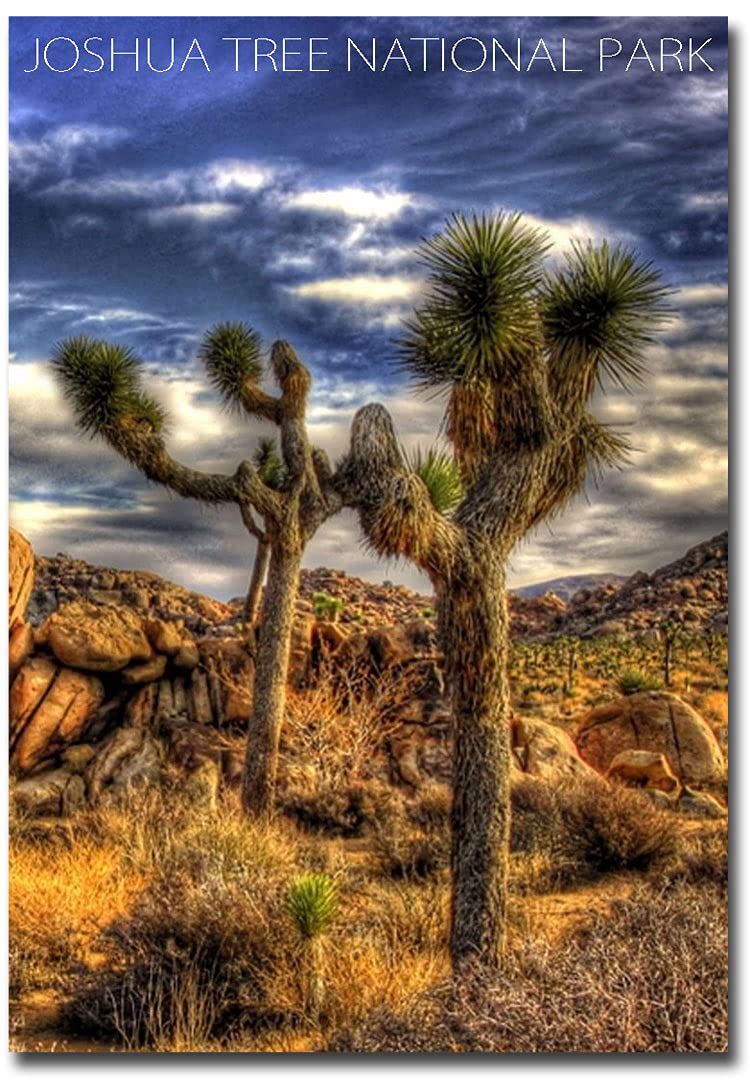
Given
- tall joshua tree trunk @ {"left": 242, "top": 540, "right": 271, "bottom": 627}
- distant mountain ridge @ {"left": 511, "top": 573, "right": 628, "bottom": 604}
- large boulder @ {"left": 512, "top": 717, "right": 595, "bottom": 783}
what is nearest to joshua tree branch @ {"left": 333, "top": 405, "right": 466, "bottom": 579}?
distant mountain ridge @ {"left": 511, "top": 573, "right": 628, "bottom": 604}

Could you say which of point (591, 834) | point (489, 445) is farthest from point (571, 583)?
point (591, 834)

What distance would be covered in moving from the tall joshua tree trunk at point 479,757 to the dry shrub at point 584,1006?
0.98 ft

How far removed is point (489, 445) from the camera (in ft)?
23.6

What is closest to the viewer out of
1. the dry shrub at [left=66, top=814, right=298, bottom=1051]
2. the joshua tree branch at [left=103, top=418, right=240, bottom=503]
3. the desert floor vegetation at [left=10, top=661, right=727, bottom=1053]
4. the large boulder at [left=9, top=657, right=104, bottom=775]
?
the desert floor vegetation at [left=10, top=661, right=727, bottom=1053]

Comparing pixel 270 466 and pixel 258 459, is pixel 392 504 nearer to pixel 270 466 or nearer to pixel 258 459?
pixel 258 459

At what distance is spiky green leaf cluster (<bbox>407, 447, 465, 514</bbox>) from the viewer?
7.51 meters

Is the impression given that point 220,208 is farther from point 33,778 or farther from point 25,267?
point 33,778

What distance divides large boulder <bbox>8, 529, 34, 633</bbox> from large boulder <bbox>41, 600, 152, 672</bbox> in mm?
1931

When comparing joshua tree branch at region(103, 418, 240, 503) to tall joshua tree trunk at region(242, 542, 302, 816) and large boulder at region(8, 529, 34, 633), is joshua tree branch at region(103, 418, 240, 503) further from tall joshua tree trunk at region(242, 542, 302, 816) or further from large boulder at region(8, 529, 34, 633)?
tall joshua tree trunk at region(242, 542, 302, 816)

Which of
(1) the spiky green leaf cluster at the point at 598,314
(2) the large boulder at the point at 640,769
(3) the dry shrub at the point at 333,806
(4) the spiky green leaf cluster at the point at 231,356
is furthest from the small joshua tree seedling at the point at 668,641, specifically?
(4) the spiky green leaf cluster at the point at 231,356

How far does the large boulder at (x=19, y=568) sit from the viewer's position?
7965mm

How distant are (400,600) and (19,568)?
3929 millimetres

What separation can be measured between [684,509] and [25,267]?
173 inches

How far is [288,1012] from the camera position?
661 centimetres
